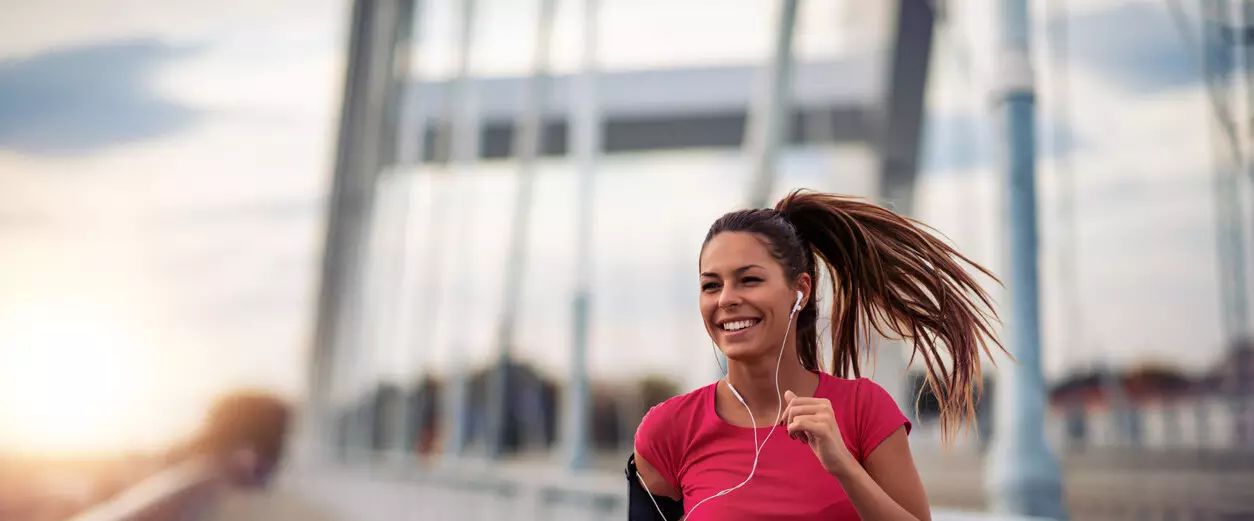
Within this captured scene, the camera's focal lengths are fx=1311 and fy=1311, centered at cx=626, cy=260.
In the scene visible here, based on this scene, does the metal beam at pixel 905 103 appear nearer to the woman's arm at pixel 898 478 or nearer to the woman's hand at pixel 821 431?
the woman's arm at pixel 898 478

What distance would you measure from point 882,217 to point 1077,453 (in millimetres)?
29043

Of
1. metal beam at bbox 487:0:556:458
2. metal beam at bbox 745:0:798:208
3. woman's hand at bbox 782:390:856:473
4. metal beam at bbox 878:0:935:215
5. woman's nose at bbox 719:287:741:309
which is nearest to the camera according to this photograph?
woman's hand at bbox 782:390:856:473

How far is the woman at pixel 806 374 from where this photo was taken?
6.61 feet

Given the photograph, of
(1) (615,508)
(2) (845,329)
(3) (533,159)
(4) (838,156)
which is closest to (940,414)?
(2) (845,329)

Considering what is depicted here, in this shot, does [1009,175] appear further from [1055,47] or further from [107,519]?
[1055,47]

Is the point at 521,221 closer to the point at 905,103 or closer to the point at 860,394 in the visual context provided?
the point at 905,103

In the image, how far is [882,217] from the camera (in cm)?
238

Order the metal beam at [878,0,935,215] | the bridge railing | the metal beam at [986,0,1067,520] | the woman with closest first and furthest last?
the woman → the metal beam at [986,0,1067,520] → the bridge railing → the metal beam at [878,0,935,215]

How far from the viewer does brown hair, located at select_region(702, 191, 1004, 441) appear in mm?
2330

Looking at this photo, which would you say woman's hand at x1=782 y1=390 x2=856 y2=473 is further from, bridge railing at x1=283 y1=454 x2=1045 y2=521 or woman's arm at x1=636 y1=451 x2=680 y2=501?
bridge railing at x1=283 y1=454 x2=1045 y2=521

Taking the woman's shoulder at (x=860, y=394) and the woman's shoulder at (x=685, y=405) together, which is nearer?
the woman's shoulder at (x=860, y=394)

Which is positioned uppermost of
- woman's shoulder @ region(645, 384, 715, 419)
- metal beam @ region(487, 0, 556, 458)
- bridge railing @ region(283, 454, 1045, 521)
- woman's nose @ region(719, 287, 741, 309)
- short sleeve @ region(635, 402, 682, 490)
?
metal beam @ region(487, 0, 556, 458)

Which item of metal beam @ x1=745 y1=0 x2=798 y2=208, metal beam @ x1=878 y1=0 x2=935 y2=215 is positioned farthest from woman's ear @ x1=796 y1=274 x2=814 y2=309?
metal beam @ x1=878 y1=0 x2=935 y2=215

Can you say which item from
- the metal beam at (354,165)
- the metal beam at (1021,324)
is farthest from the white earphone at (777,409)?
the metal beam at (354,165)
